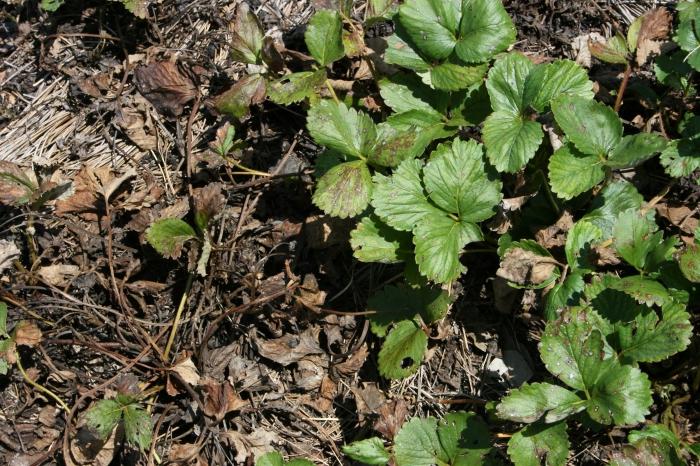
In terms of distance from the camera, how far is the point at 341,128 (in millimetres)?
2652

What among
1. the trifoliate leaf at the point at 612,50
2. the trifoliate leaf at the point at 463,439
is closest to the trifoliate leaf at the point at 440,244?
the trifoliate leaf at the point at 463,439

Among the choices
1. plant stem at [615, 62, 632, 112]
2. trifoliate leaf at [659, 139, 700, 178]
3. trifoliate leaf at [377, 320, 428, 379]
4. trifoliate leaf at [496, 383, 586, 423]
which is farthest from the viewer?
plant stem at [615, 62, 632, 112]

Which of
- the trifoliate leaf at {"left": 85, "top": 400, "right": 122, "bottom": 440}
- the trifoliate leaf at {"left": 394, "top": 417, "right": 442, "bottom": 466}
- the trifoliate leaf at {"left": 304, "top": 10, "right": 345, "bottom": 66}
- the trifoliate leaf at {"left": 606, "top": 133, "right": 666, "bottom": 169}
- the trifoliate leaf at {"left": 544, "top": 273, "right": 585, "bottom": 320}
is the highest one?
the trifoliate leaf at {"left": 304, "top": 10, "right": 345, "bottom": 66}

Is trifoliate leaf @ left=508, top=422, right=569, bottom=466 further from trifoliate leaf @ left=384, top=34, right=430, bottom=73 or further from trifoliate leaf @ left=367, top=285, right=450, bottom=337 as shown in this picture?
trifoliate leaf @ left=384, top=34, right=430, bottom=73

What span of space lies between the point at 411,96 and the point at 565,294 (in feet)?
3.10

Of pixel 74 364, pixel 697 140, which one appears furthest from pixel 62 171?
pixel 697 140

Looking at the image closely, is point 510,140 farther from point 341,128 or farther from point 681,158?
point 681,158

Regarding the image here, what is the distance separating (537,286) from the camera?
101 inches

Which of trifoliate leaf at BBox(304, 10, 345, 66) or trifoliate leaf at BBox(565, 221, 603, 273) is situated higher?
trifoliate leaf at BBox(304, 10, 345, 66)

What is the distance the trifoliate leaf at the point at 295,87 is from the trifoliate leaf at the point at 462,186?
1.83 ft

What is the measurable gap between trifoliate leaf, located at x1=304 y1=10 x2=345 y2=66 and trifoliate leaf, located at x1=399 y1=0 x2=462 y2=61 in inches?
9.7

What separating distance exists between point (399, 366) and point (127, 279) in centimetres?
123

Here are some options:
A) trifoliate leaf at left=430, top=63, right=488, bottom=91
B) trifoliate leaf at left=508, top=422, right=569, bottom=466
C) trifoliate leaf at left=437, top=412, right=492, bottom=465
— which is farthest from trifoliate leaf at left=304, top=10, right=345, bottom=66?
trifoliate leaf at left=508, top=422, right=569, bottom=466

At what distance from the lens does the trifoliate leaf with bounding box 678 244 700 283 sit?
2344 mm
